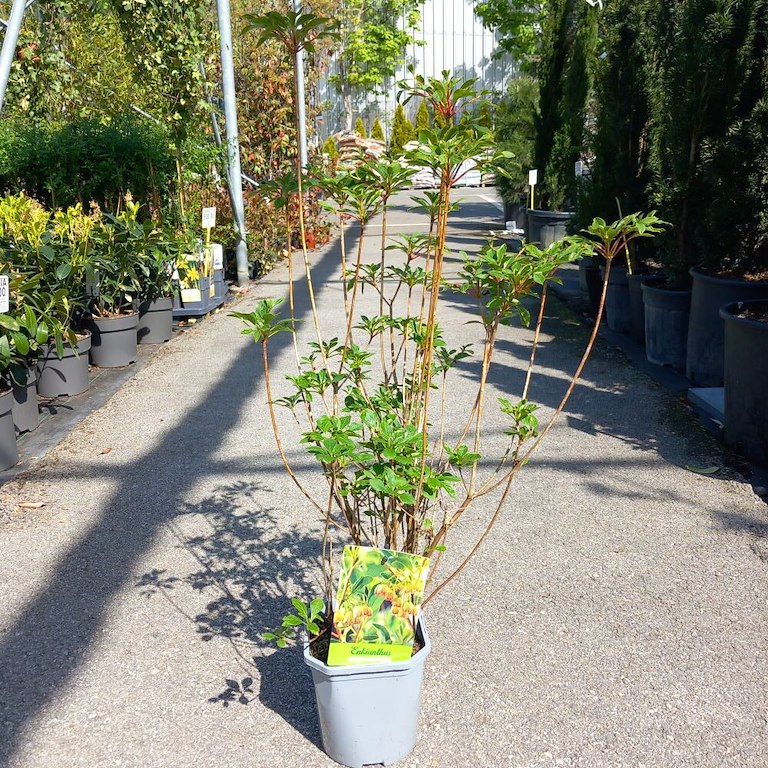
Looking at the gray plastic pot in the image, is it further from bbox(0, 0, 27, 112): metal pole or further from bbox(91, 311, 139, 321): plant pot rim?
bbox(91, 311, 139, 321): plant pot rim

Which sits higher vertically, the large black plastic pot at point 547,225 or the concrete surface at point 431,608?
the large black plastic pot at point 547,225

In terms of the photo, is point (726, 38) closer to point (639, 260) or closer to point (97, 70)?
point (639, 260)

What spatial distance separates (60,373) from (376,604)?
4.00 metres

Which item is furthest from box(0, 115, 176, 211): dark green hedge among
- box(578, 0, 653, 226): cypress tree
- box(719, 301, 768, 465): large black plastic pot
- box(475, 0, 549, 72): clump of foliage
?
box(475, 0, 549, 72): clump of foliage

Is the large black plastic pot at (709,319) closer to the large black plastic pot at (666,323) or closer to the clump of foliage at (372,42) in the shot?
the large black plastic pot at (666,323)

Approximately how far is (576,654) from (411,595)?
0.87 m

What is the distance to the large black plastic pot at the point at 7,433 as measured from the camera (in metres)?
4.14

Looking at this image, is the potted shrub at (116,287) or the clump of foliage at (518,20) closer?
the potted shrub at (116,287)

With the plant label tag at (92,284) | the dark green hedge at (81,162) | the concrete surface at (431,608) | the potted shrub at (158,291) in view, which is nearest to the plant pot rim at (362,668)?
the concrete surface at (431,608)

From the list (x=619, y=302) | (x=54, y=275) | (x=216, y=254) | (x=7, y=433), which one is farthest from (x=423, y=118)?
(x=216, y=254)

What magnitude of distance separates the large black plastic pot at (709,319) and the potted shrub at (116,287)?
400 cm

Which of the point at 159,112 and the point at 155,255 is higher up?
the point at 159,112

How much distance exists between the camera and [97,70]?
978 centimetres

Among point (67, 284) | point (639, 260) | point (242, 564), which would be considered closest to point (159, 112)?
point (67, 284)
